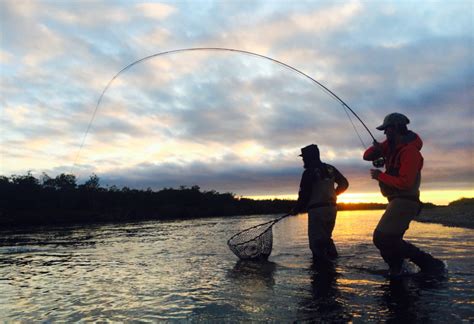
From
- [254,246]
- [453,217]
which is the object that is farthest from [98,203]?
[254,246]

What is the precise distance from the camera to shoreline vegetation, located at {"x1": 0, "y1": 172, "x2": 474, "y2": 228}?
4744 cm

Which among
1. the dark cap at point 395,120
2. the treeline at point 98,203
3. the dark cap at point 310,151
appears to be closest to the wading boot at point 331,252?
the dark cap at point 310,151

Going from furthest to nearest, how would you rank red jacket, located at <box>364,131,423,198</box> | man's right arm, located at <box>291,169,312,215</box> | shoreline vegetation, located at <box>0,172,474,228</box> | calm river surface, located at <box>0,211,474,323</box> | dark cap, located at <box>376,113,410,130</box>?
1. shoreline vegetation, located at <box>0,172,474,228</box>
2. man's right arm, located at <box>291,169,312,215</box>
3. dark cap, located at <box>376,113,410,130</box>
4. red jacket, located at <box>364,131,423,198</box>
5. calm river surface, located at <box>0,211,474,323</box>

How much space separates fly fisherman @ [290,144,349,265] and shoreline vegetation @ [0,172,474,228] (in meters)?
31.4

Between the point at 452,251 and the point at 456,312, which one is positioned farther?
the point at 452,251

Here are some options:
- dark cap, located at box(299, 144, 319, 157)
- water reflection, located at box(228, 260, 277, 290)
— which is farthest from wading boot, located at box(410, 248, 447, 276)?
dark cap, located at box(299, 144, 319, 157)

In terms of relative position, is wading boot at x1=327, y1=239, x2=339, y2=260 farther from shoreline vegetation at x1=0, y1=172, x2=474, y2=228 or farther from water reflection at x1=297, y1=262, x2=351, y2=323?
shoreline vegetation at x1=0, y1=172, x2=474, y2=228

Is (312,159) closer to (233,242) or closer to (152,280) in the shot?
(233,242)

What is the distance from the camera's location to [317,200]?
909cm

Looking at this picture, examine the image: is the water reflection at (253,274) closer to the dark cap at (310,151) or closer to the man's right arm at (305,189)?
the man's right arm at (305,189)

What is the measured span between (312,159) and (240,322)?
503 centimetres

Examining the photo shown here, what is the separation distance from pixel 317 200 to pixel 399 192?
2.40 m

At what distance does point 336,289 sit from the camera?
651 centimetres

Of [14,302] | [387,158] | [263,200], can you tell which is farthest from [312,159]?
[263,200]
